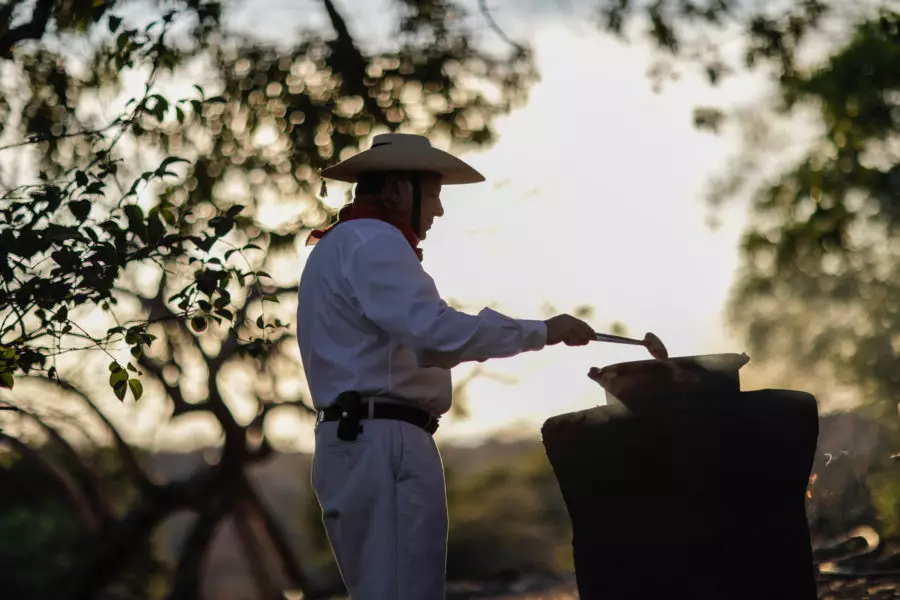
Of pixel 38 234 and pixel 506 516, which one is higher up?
pixel 506 516

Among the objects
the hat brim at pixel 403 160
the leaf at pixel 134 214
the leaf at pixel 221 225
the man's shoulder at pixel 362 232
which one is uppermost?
the leaf at pixel 134 214

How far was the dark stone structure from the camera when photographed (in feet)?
13.6

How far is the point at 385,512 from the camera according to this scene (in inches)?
152

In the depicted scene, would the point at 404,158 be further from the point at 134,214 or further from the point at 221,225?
the point at 134,214

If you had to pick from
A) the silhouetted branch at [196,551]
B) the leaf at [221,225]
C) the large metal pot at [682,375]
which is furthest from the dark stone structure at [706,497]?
the silhouetted branch at [196,551]

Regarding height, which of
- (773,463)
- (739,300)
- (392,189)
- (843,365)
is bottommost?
(773,463)

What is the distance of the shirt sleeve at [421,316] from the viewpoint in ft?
12.5

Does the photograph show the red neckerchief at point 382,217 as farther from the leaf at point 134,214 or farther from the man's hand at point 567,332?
the leaf at point 134,214

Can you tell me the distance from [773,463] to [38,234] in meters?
2.52

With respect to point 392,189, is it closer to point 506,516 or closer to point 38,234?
point 38,234

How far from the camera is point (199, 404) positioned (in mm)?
16062

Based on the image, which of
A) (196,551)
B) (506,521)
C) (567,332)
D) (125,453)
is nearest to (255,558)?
(196,551)

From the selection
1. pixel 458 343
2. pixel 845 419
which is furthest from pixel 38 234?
pixel 845 419

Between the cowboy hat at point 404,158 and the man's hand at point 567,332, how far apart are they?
0.60 m
